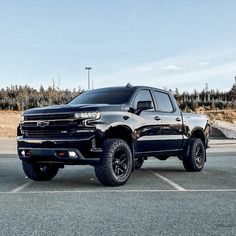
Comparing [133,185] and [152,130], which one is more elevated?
[152,130]

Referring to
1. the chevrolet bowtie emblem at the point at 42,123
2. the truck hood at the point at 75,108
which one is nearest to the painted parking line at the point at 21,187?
the chevrolet bowtie emblem at the point at 42,123

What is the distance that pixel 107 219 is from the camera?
6.27 meters

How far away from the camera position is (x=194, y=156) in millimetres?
12141

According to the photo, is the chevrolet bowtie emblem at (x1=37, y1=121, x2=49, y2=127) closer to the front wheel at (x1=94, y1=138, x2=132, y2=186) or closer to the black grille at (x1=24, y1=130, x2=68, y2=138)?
the black grille at (x1=24, y1=130, x2=68, y2=138)

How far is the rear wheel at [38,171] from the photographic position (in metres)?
10.3

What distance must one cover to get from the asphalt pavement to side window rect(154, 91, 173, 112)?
5.15ft

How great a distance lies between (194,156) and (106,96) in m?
3.03

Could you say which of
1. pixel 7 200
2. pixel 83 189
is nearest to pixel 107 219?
pixel 7 200

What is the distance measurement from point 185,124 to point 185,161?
974mm

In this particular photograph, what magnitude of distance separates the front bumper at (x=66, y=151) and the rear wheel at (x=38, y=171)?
31.9 inches

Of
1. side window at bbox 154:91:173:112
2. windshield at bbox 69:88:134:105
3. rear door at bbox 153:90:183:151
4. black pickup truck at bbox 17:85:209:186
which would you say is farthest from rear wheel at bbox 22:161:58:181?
side window at bbox 154:91:173:112

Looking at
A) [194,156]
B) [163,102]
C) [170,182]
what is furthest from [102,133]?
[194,156]

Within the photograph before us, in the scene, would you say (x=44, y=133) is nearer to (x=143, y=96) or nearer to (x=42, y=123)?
(x=42, y=123)

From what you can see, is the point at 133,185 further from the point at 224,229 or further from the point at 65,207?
the point at 224,229
